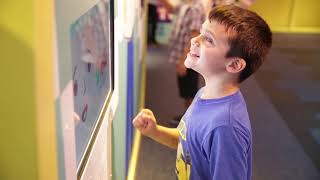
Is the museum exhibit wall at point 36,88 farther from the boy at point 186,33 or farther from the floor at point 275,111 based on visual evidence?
the boy at point 186,33

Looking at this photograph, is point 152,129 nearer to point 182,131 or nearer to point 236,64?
point 182,131

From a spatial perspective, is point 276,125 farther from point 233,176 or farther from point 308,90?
point 233,176

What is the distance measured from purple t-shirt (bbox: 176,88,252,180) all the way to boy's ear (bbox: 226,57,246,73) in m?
0.07

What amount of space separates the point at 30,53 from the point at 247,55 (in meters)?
0.67

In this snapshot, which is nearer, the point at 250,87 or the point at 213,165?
the point at 213,165

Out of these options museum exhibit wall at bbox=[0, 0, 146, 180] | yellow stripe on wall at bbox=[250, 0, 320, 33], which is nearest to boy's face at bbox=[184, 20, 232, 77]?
museum exhibit wall at bbox=[0, 0, 146, 180]

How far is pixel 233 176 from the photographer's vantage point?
107cm

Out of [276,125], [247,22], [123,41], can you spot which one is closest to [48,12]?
[247,22]

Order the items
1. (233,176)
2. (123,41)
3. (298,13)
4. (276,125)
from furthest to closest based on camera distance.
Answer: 1. (298,13)
2. (276,125)
3. (123,41)
4. (233,176)

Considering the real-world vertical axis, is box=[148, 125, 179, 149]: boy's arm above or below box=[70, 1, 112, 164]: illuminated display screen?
below

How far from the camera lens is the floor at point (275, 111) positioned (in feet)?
8.84

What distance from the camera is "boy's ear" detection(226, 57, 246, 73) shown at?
111cm

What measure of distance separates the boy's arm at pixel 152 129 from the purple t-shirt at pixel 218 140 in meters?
0.13

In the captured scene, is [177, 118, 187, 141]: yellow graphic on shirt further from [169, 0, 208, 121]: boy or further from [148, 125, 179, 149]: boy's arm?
[169, 0, 208, 121]: boy
